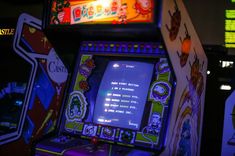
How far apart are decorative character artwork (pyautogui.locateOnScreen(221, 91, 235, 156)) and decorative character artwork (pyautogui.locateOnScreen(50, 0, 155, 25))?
3.85 ft

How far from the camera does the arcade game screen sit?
6.03 feet

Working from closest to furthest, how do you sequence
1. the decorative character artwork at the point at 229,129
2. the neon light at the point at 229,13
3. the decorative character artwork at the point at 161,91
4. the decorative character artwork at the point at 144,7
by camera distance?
the decorative character artwork at the point at 144,7, the decorative character artwork at the point at 161,91, the decorative character artwork at the point at 229,129, the neon light at the point at 229,13

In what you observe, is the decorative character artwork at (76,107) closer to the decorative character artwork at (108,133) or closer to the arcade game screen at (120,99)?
the arcade game screen at (120,99)

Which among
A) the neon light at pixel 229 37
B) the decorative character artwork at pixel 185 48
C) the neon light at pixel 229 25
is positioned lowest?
the decorative character artwork at pixel 185 48

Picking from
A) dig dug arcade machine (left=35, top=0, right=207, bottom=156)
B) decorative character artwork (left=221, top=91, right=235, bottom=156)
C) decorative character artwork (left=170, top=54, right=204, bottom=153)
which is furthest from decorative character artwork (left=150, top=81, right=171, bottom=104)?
decorative character artwork (left=221, top=91, right=235, bottom=156)

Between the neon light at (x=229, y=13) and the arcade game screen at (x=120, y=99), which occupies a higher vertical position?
the neon light at (x=229, y=13)

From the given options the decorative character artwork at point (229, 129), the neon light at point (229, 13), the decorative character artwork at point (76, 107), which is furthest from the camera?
the neon light at point (229, 13)

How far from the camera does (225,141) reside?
2.41 meters

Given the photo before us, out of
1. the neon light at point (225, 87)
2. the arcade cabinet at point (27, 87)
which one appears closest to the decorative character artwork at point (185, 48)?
the neon light at point (225, 87)

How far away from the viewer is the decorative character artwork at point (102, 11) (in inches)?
64.1

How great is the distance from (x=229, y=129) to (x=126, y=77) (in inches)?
36.4

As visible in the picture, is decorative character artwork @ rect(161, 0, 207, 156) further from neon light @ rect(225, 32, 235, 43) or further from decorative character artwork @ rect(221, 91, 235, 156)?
neon light @ rect(225, 32, 235, 43)

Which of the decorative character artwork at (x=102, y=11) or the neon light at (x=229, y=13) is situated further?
the neon light at (x=229, y=13)

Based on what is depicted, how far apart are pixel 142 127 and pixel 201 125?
2.40 ft
